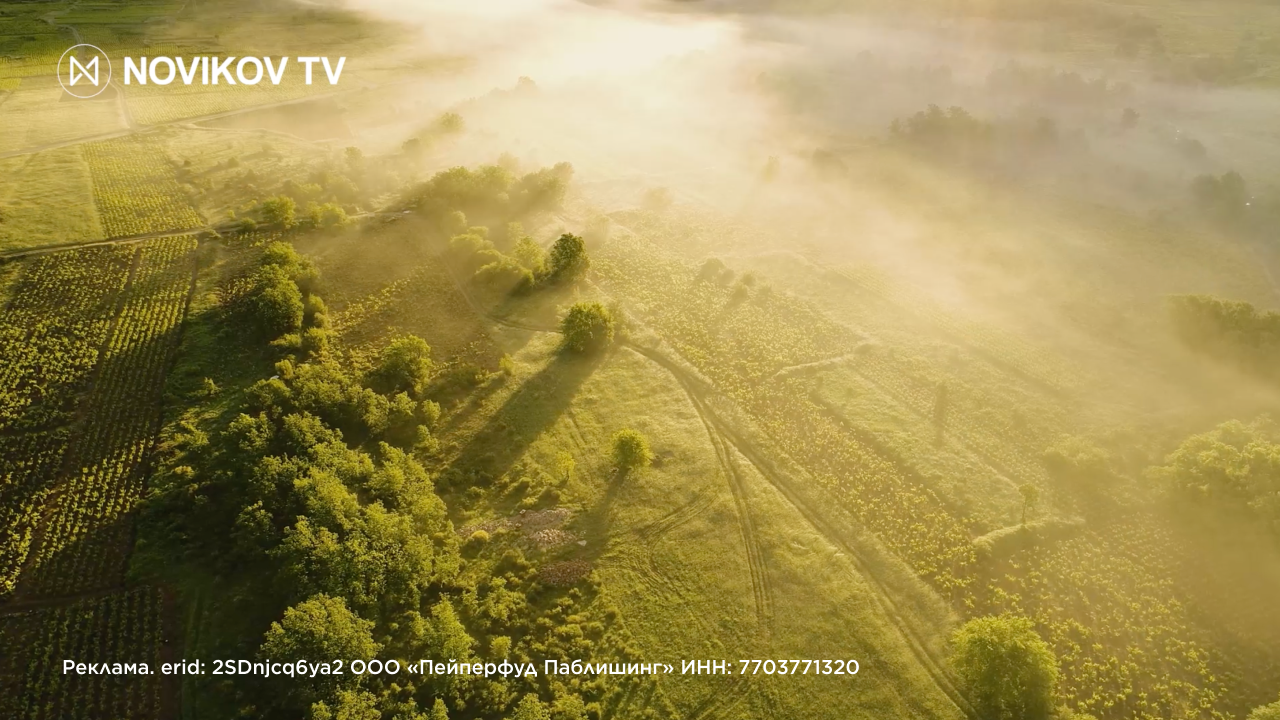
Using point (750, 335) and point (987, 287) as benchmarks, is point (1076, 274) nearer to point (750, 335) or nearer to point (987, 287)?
point (987, 287)

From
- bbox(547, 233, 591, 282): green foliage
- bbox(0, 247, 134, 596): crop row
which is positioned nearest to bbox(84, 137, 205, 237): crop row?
bbox(0, 247, 134, 596): crop row

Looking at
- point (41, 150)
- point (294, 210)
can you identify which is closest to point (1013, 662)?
point (294, 210)

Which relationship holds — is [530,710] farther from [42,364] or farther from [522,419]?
[42,364]

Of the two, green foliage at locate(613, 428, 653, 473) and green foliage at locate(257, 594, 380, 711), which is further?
green foliage at locate(613, 428, 653, 473)

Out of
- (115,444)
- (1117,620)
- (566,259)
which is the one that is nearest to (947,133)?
(566,259)

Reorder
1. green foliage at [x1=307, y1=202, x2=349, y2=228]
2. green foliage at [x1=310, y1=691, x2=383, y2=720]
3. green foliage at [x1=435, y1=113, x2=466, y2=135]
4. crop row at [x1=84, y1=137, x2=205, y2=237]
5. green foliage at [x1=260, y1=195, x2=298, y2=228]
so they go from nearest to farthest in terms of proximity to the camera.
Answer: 1. green foliage at [x1=310, y1=691, x2=383, y2=720]
2. green foliage at [x1=260, y1=195, x2=298, y2=228]
3. green foliage at [x1=307, y1=202, x2=349, y2=228]
4. crop row at [x1=84, y1=137, x2=205, y2=237]
5. green foliage at [x1=435, y1=113, x2=466, y2=135]

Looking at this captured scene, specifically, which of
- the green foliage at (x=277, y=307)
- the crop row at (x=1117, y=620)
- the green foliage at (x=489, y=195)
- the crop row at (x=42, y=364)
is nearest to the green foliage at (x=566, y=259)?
the green foliage at (x=489, y=195)

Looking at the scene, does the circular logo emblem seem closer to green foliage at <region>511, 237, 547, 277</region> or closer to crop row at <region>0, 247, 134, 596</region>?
crop row at <region>0, 247, 134, 596</region>
